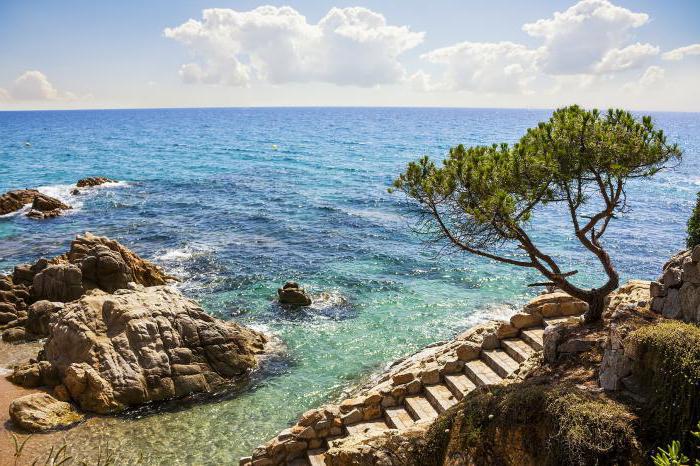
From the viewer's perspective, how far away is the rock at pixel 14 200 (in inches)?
1999

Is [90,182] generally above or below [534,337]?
below

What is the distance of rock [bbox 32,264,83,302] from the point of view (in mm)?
27969

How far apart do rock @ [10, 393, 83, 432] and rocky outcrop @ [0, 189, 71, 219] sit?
3497cm

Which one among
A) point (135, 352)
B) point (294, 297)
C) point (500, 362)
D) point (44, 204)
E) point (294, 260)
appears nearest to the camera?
point (500, 362)

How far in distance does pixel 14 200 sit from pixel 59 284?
3019 centimetres

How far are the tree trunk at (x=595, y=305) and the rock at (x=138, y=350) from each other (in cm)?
1376

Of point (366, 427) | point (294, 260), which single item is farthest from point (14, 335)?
point (366, 427)

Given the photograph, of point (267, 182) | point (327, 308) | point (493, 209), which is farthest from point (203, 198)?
point (493, 209)

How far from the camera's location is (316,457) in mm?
15328

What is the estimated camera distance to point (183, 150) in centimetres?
10831

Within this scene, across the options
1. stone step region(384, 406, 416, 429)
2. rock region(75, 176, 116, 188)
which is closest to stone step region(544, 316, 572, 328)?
stone step region(384, 406, 416, 429)

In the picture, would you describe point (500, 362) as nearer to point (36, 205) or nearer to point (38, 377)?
point (38, 377)

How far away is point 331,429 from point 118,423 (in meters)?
8.09

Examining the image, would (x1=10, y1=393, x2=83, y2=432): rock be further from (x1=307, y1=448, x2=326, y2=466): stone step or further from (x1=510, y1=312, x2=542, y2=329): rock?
(x1=510, y1=312, x2=542, y2=329): rock
